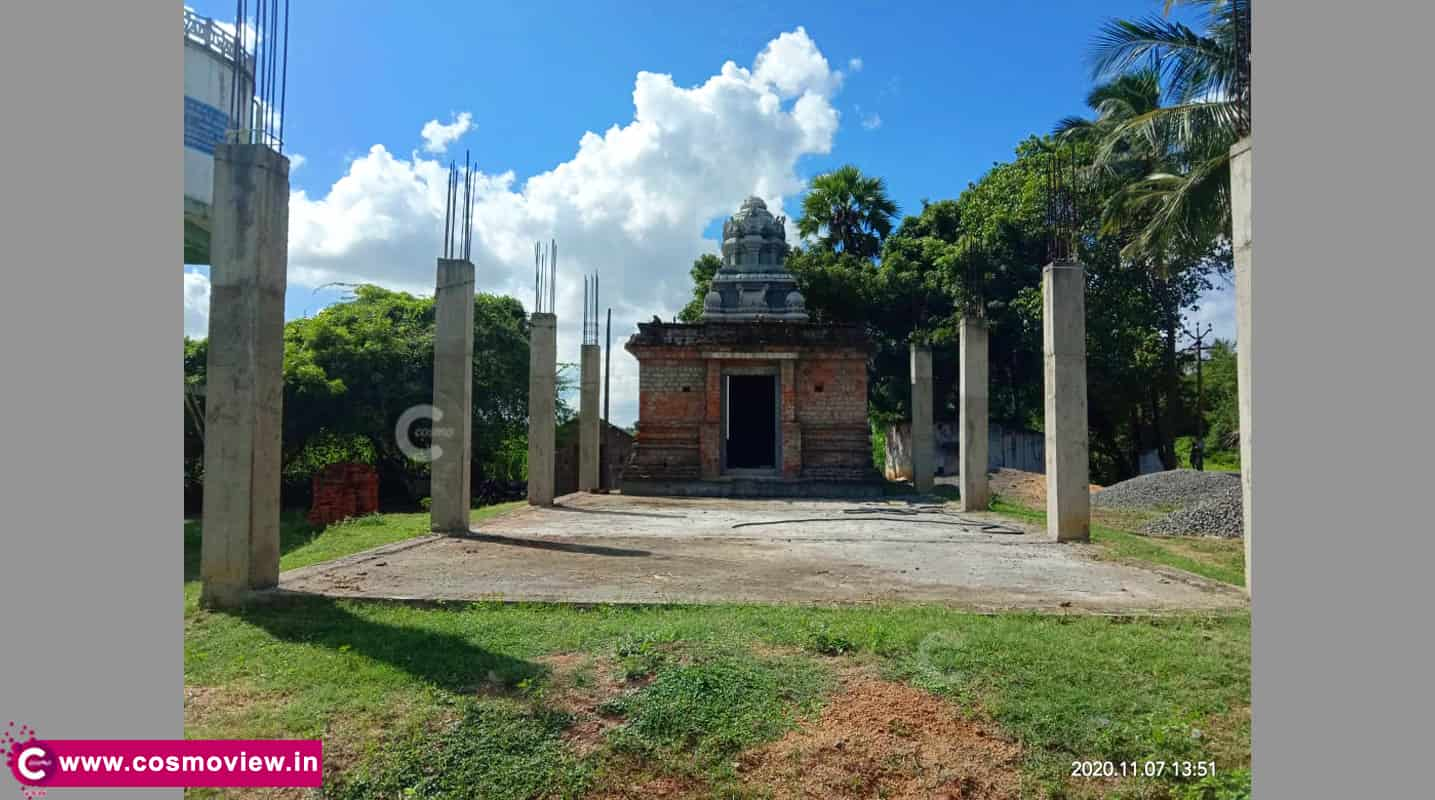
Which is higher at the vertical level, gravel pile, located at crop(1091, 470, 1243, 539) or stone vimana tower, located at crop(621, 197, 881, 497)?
stone vimana tower, located at crop(621, 197, 881, 497)

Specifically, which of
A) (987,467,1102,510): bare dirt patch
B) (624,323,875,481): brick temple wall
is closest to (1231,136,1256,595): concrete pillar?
(987,467,1102,510): bare dirt patch

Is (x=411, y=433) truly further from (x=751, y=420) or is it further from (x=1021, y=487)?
(x=1021, y=487)

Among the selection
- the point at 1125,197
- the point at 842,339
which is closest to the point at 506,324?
the point at 842,339

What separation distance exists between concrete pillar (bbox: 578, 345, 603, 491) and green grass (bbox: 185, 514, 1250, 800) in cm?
1318

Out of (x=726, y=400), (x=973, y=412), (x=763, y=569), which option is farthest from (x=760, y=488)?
(x=763, y=569)

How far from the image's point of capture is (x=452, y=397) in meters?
10.6

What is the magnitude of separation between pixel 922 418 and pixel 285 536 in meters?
13.4

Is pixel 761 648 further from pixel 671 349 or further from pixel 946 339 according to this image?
pixel 946 339

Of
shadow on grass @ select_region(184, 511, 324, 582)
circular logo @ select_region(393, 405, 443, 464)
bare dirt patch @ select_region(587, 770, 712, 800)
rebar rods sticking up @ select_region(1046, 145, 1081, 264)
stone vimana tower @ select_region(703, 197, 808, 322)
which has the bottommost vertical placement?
shadow on grass @ select_region(184, 511, 324, 582)

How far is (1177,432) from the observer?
1048 inches

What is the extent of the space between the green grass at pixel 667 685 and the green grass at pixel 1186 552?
2.85 m

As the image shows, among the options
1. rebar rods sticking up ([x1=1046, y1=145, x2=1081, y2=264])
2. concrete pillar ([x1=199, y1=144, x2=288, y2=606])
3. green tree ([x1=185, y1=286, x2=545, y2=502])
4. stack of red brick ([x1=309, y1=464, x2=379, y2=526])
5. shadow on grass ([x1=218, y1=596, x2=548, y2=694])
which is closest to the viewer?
shadow on grass ([x1=218, y1=596, x2=548, y2=694])

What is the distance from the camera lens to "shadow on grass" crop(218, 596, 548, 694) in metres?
4.47

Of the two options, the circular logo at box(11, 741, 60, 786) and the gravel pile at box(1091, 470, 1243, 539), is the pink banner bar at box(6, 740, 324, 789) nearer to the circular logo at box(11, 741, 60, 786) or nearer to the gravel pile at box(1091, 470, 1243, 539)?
the circular logo at box(11, 741, 60, 786)
